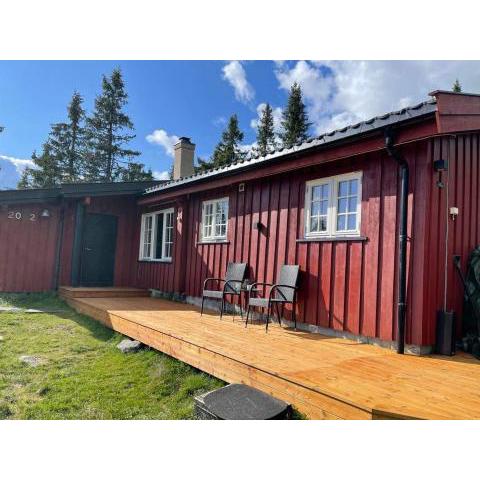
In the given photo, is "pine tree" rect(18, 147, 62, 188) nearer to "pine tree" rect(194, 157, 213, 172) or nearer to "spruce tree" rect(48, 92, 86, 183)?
"spruce tree" rect(48, 92, 86, 183)

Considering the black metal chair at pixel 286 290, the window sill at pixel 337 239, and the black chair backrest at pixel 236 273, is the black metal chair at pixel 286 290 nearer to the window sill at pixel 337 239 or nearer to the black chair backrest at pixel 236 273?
the window sill at pixel 337 239

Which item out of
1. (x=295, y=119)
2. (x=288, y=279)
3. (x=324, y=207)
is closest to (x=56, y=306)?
(x=288, y=279)

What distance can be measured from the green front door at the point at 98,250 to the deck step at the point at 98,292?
0.89 metres

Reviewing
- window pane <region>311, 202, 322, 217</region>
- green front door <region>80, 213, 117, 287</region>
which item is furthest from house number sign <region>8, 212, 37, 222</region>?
window pane <region>311, 202, 322, 217</region>

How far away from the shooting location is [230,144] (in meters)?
26.3

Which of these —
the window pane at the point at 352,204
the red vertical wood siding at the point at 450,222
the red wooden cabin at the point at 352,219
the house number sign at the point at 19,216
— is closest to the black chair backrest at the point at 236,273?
the red wooden cabin at the point at 352,219

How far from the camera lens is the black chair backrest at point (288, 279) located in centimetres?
508

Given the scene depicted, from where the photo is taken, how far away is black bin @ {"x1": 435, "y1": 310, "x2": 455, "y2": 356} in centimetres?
387

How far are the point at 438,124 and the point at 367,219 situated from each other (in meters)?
1.28

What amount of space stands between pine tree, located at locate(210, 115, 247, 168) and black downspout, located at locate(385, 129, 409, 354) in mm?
22355

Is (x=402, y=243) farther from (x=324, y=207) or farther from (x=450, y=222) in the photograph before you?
(x=324, y=207)

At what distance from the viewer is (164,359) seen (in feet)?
14.8

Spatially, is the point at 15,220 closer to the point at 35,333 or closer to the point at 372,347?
the point at 35,333
